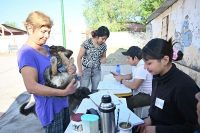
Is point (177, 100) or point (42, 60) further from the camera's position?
point (42, 60)

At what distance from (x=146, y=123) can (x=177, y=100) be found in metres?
0.46

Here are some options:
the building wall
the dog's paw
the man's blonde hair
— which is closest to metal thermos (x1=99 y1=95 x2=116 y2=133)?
the dog's paw

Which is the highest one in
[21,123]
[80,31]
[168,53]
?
[80,31]

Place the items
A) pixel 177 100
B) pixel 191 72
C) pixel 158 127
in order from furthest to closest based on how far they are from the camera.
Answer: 1. pixel 191 72
2. pixel 158 127
3. pixel 177 100

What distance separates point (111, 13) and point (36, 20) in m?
25.5

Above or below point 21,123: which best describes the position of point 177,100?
above

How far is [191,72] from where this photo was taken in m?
6.11

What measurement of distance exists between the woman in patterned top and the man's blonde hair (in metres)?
2.46

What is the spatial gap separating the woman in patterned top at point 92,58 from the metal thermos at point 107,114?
9.21 feet

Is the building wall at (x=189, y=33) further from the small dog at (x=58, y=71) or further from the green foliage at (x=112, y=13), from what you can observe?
the green foliage at (x=112, y=13)

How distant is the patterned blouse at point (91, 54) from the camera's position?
4.70 metres

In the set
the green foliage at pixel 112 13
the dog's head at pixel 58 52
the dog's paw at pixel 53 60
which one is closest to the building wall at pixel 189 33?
the dog's head at pixel 58 52

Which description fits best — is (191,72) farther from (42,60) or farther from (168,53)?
(42,60)

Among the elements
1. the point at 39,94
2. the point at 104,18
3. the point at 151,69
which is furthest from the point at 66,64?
the point at 104,18
